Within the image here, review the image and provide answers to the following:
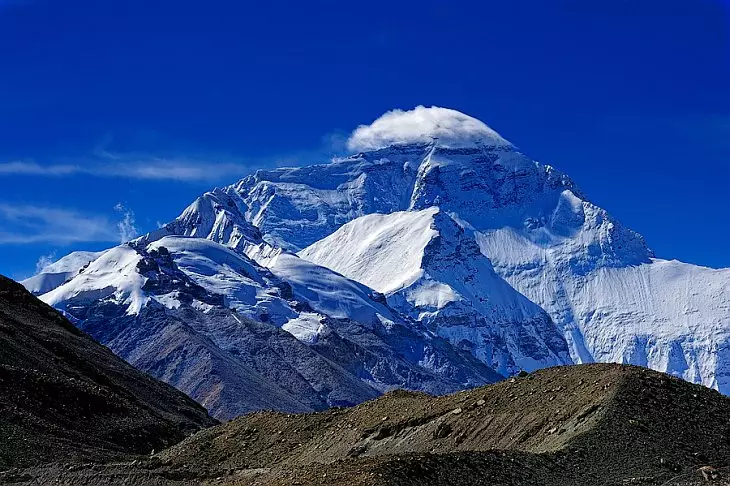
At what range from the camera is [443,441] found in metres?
45.3

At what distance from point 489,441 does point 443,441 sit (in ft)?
6.74

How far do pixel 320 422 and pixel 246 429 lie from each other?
3708 mm

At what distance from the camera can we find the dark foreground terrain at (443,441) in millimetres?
37938

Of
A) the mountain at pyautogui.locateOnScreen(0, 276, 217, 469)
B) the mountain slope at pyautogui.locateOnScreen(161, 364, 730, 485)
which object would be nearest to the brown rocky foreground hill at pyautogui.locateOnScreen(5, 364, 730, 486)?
the mountain slope at pyautogui.locateOnScreen(161, 364, 730, 485)

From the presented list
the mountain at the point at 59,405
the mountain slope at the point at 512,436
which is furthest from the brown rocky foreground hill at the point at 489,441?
the mountain at the point at 59,405

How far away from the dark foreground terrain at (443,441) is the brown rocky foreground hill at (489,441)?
60 mm

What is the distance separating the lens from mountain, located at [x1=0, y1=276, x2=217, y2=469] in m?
58.2

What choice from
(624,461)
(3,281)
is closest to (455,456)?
(624,461)

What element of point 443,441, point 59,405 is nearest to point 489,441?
point 443,441

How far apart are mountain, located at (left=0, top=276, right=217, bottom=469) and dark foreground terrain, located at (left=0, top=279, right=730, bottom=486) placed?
19cm

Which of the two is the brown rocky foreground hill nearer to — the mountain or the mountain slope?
the mountain slope

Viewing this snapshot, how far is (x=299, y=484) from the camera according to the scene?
36188mm

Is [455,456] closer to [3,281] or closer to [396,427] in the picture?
[396,427]

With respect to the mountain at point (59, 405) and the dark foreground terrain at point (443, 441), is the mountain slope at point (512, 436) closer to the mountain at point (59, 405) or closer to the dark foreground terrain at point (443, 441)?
the dark foreground terrain at point (443, 441)
